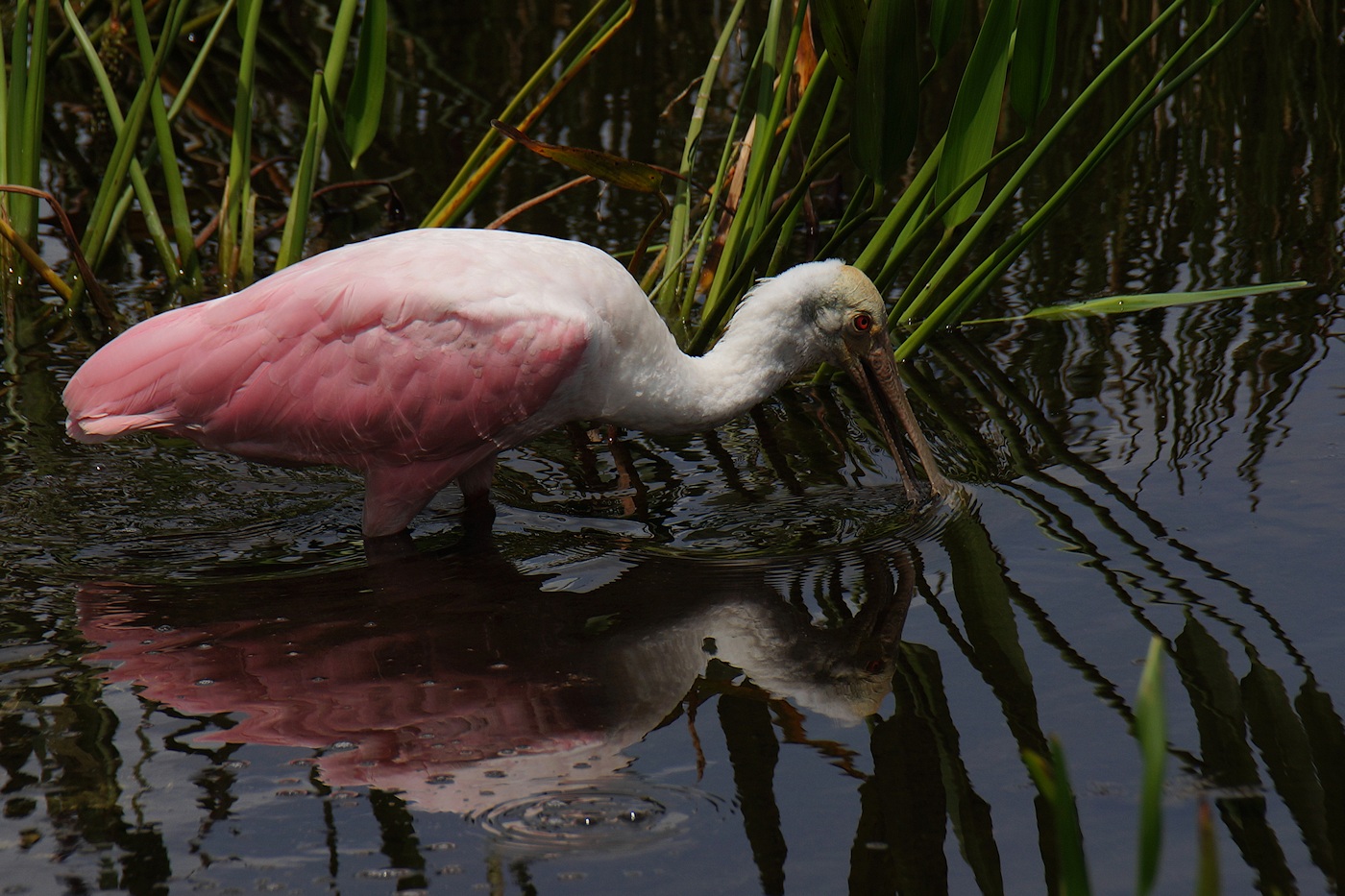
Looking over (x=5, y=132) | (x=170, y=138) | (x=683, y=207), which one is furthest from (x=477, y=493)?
(x=5, y=132)

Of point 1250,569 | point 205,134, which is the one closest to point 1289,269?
point 1250,569

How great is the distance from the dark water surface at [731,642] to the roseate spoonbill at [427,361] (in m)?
0.35

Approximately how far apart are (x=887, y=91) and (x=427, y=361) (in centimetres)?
186

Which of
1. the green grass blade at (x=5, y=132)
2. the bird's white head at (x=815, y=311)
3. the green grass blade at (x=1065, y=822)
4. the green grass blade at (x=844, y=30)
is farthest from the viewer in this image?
the green grass blade at (x=5, y=132)

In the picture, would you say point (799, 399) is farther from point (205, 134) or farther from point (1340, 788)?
point (205, 134)

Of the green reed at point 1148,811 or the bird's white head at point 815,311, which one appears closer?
the green reed at point 1148,811

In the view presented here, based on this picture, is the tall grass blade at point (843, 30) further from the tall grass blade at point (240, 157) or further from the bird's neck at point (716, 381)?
the tall grass blade at point (240, 157)

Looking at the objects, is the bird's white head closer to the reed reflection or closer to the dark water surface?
the dark water surface

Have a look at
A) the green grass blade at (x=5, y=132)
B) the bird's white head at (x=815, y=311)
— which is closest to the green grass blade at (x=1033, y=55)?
the bird's white head at (x=815, y=311)

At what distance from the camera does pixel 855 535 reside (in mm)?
5422

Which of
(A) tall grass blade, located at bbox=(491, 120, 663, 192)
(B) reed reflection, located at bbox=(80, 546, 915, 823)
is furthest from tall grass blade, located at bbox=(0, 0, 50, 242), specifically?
(B) reed reflection, located at bbox=(80, 546, 915, 823)

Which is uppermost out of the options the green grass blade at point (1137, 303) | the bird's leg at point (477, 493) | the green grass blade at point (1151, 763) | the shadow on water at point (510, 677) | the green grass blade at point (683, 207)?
the green grass blade at point (683, 207)

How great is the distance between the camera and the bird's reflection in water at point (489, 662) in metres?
3.86

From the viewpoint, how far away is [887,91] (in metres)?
5.49
